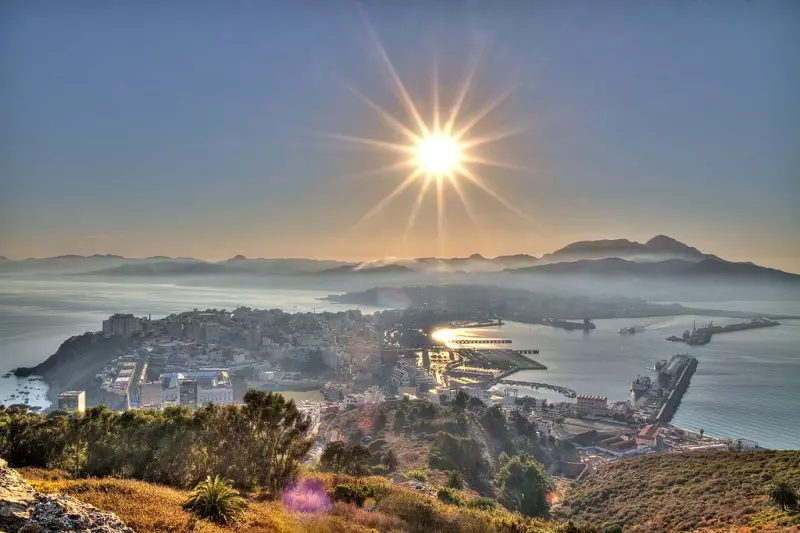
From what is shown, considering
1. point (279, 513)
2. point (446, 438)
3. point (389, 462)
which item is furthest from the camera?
point (446, 438)

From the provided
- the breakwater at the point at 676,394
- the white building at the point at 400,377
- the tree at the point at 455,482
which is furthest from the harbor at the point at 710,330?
the tree at the point at 455,482

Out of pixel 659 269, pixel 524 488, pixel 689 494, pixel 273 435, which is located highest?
pixel 659 269

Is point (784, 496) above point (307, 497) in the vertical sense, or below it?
below

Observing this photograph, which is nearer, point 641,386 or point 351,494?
point 351,494

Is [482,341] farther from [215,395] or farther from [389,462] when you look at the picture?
[389,462]

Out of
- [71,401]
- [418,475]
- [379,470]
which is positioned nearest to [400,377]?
[71,401]

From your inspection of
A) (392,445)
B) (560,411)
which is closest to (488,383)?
(560,411)

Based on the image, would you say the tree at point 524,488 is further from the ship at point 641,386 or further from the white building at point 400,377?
the ship at point 641,386
